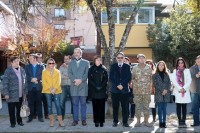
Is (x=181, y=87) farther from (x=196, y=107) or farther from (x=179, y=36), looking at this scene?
(x=179, y=36)

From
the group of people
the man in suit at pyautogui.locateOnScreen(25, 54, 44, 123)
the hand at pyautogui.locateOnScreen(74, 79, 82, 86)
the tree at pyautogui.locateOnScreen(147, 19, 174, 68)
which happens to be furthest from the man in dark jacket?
the tree at pyautogui.locateOnScreen(147, 19, 174, 68)

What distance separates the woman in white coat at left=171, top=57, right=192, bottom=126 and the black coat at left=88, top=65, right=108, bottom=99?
1.95 meters

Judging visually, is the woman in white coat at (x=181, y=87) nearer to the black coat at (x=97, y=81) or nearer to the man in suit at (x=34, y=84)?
the black coat at (x=97, y=81)

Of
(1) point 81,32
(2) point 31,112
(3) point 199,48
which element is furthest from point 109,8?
(1) point 81,32

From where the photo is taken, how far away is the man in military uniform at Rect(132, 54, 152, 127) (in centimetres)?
1113

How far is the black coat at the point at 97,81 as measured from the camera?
11.1 meters

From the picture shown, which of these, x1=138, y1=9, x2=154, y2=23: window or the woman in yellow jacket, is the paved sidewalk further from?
x1=138, y1=9, x2=154, y2=23: window

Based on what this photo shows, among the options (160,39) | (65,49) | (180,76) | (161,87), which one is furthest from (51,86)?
(65,49)

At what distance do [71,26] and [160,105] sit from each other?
34790mm

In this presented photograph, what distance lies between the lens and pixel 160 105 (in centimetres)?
1115

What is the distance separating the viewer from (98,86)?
1116 cm

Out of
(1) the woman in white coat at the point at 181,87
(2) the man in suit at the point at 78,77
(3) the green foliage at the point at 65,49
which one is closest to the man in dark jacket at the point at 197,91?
(1) the woman in white coat at the point at 181,87

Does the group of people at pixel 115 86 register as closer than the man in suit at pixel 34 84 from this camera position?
Yes

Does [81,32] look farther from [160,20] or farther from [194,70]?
[194,70]
